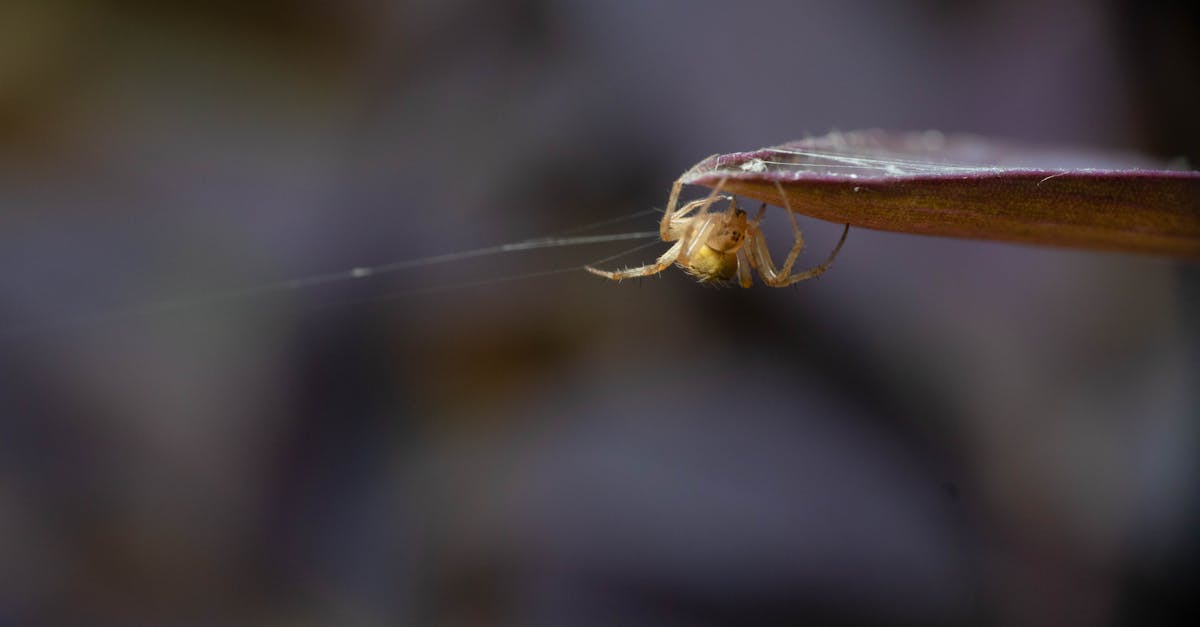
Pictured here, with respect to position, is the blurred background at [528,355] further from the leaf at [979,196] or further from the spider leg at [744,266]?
the leaf at [979,196]

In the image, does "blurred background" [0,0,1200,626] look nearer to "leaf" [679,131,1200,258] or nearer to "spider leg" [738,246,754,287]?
"spider leg" [738,246,754,287]

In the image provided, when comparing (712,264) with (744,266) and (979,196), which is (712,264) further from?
(979,196)

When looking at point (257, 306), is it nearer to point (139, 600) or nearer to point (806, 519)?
point (139, 600)

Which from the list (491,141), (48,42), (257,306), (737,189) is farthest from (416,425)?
(737,189)

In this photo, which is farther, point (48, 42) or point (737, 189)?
point (48, 42)

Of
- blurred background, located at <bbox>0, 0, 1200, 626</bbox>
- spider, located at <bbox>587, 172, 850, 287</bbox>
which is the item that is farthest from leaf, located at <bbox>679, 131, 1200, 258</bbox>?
blurred background, located at <bbox>0, 0, 1200, 626</bbox>

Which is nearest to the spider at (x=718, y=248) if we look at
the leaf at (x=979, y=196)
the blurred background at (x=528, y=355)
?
the leaf at (x=979, y=196)

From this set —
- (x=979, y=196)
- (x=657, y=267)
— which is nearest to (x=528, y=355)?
(x=657, y=267)
